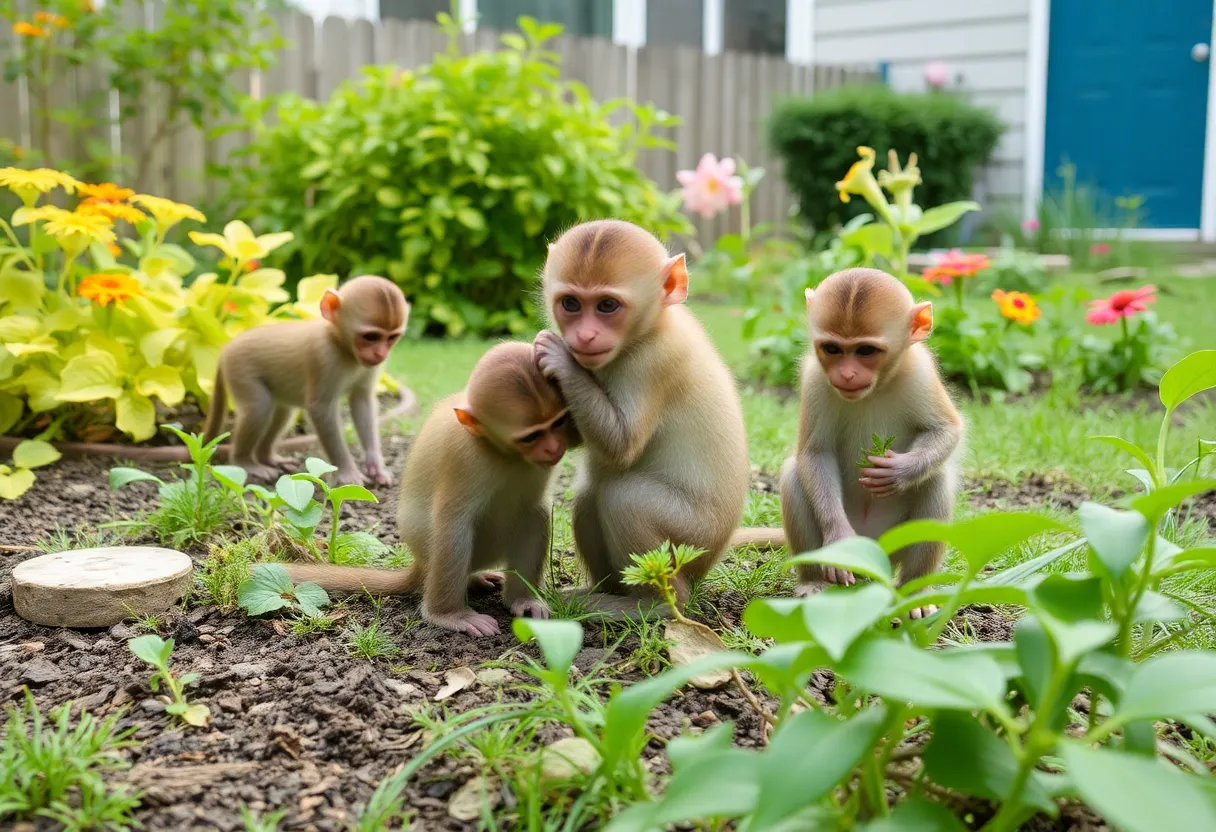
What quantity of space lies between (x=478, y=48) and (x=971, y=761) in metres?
12.1

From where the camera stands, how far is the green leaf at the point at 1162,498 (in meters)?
1.87

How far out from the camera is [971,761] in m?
1.82

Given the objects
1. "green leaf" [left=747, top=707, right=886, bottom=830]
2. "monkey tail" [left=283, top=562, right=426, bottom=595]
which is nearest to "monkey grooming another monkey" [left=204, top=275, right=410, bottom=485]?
"monkey tail" [left=283, top=562, right=426, bottom=595]

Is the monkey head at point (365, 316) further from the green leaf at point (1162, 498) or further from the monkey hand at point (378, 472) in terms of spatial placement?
the green leaf at point (1162, 498)

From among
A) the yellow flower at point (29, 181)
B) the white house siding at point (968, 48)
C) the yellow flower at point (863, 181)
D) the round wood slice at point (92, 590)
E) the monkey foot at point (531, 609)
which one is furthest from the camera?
the white house siding at point (968, 48)

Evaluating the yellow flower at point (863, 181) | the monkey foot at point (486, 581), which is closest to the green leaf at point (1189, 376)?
the monkey foot at point (486, 581)

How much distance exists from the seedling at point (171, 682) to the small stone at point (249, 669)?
13 cm

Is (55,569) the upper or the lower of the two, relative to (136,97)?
lower

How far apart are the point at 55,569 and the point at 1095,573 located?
9.40 feet

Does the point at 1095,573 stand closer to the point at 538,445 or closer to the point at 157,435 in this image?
the point at 538,445

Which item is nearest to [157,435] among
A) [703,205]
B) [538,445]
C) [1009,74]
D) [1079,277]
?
[538,445]

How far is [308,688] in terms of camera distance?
8.93 ft

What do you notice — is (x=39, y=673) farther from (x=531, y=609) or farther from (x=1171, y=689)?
(x=1171, y=689)

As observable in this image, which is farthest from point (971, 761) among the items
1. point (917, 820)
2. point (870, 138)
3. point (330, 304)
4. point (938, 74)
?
point (938, 74)
